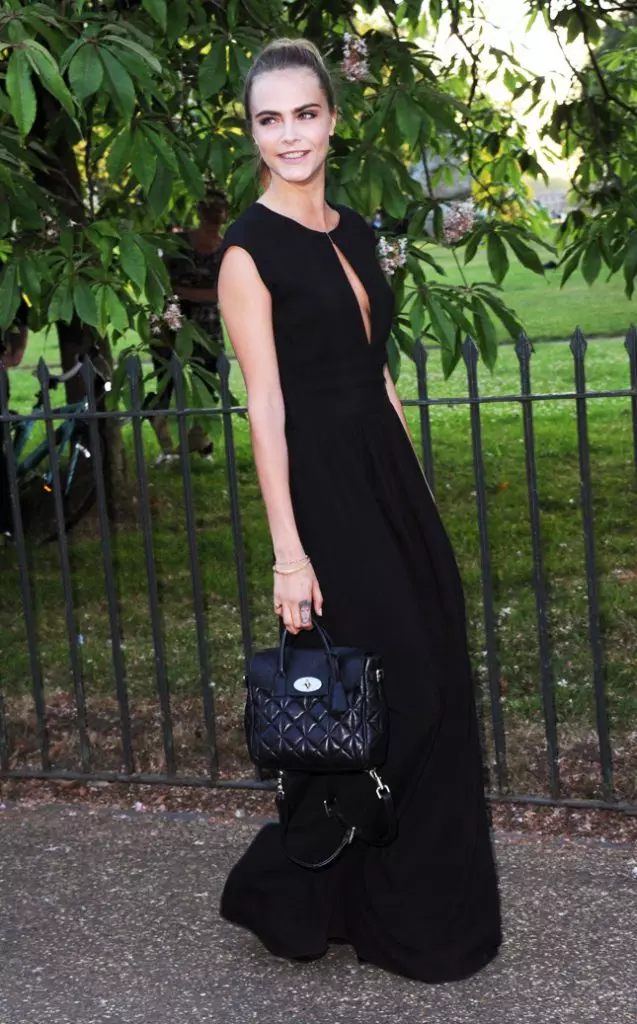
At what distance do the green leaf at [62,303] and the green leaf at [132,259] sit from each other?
0.75 feet

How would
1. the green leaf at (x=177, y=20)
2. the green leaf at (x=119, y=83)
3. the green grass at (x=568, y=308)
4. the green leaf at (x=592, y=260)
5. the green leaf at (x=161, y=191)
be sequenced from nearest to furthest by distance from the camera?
the green leaf at (x=119, y=83) → the green leaf at (x=161, y=191) → the green leaf at (x=177, y=20) → the green leaf at (x=592, y=260) → the green grass at (x=568, y=308)

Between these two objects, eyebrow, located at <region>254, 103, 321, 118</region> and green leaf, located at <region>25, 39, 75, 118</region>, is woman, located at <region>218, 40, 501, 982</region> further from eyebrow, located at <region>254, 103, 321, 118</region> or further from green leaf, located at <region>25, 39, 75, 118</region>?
green leaf, located at <region>25, 39, 75, 118</region>

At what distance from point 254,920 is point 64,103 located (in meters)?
2.30

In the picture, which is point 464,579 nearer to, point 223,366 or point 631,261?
point 631,261

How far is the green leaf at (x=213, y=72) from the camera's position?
493 centimetres

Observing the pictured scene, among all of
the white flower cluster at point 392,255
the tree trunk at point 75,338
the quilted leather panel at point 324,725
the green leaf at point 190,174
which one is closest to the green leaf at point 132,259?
the green leaf at point 190,174

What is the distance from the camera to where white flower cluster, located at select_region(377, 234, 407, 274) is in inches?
197

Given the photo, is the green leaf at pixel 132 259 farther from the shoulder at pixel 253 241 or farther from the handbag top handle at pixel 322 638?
the handbag top handle at pixel 322 638

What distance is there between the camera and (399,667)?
3.25m

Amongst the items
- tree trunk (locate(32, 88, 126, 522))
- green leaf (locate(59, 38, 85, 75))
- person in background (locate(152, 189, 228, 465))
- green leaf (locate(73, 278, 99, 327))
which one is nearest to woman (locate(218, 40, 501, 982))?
green leaf (locate(59, 38, 85, 75))

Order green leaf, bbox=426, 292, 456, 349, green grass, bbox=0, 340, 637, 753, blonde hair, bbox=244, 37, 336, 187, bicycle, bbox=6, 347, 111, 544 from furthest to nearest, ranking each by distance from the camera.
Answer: bicycle, bbox=6, 347, 111, 544 → green grass, bbox=0, 340, 637, 753 → green leaf, bbox=426, 292, 456, 349 → blonde hair, bbox=244, 37, 336, 187

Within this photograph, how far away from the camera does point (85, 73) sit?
4.14 meters

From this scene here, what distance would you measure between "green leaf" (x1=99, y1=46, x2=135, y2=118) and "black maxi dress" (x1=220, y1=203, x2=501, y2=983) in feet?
3.46

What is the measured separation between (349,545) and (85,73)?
1800 mm
